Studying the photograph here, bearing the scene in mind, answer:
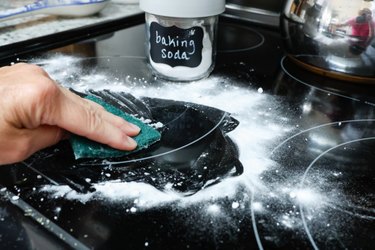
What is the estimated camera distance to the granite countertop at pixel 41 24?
0.82 meters

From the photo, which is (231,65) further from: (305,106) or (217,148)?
(217,148)

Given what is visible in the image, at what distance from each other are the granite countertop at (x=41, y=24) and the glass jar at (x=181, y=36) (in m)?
0.30

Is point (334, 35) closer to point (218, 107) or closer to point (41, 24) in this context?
point (218, 107)

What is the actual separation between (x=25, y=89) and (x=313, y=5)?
0.49 m

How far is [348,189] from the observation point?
17.6 inches

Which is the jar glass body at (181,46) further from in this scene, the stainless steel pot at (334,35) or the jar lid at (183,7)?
Answer: the stainless steel pot at (334,35)

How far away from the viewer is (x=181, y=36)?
0.64 m

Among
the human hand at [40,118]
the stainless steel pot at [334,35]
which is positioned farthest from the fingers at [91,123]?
the stainless steel pot at [334,35]

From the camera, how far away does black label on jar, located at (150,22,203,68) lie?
64 cm

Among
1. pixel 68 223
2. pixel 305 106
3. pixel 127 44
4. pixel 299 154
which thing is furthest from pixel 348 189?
pixel 127 44

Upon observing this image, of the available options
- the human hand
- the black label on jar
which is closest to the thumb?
the human hand

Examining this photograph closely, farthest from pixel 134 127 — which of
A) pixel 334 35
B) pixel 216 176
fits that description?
pixel 334 35

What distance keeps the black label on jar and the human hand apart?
20cm

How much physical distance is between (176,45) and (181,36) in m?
0.02
